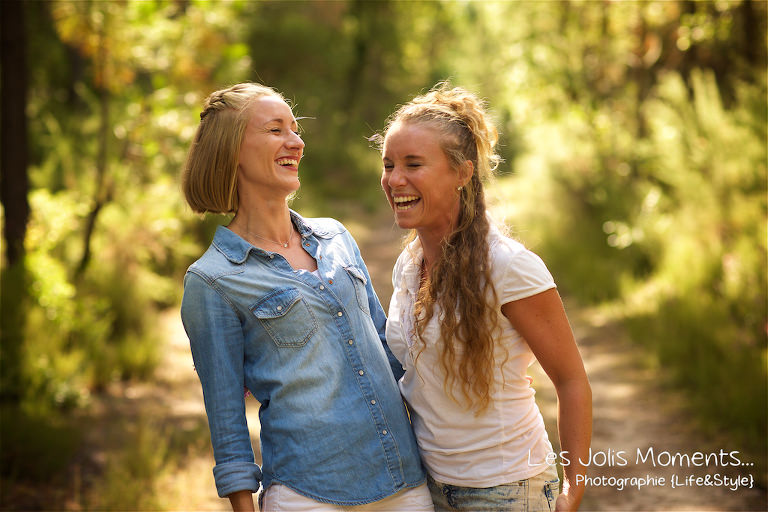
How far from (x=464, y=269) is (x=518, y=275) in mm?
154

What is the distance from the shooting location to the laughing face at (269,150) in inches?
88.7

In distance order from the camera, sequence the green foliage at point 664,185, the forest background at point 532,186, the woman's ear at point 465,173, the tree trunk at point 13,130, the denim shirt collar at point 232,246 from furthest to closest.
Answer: the tree trunk at point 13,130 → the green foliage at point 664,185 → the forest background at point 532,186 → the woman's ear at point 465,173 → the denim shirt collar at point 232,246

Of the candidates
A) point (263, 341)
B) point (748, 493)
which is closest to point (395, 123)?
point (263, 341)

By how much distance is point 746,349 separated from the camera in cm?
540

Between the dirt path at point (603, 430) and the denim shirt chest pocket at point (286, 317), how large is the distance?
2.72 meters

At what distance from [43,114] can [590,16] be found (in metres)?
9.16

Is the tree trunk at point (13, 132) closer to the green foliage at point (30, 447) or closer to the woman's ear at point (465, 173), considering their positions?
the green foliage at point (30, 447)

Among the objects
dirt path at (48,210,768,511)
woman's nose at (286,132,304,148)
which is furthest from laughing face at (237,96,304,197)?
dirt path at (48,210,768,511)

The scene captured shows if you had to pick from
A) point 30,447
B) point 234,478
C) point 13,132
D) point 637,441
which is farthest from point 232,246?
point 13,132

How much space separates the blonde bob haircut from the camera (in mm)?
2240

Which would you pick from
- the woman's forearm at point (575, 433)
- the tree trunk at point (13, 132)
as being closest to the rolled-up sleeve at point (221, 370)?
the woman's forearm at point (575, 433)

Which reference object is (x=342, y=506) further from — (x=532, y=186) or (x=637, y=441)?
(x=532, y=186)

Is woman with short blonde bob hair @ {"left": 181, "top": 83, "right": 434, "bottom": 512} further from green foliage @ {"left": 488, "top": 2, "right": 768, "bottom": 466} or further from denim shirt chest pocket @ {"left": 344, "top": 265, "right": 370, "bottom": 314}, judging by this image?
green foliage @ {"left": 488, "top": 2, "right": 768, "bottom": 466}

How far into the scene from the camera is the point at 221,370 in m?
2.07
